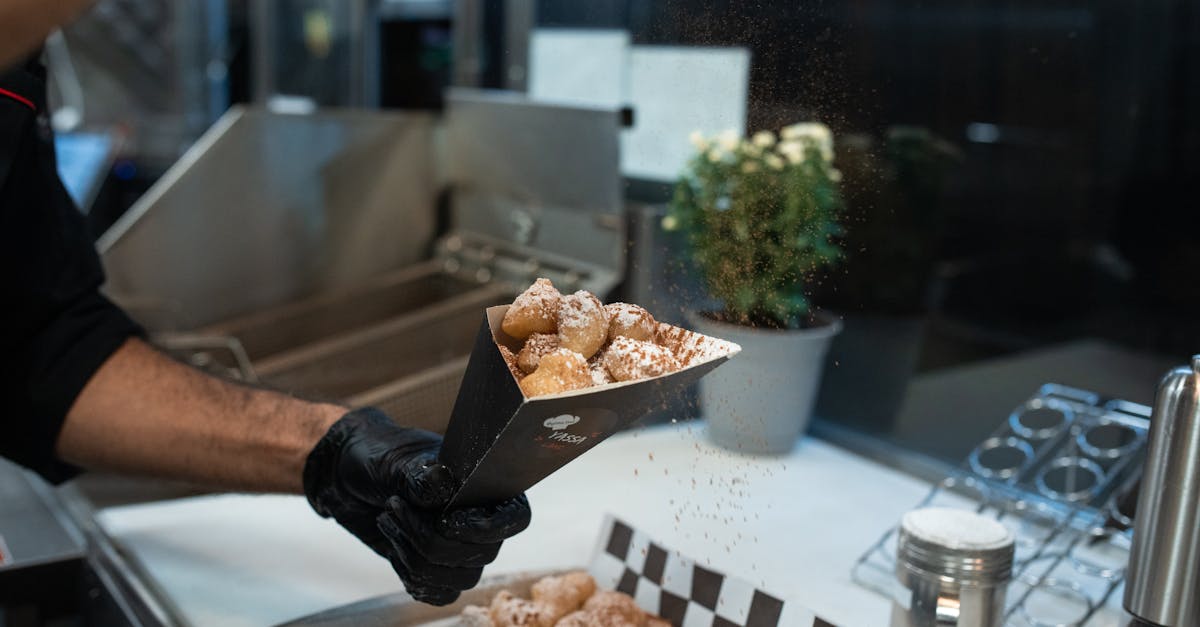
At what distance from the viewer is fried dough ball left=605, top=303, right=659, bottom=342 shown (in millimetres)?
871

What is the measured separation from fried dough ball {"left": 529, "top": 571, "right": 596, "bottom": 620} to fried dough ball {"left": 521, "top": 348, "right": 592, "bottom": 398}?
0.43 metres

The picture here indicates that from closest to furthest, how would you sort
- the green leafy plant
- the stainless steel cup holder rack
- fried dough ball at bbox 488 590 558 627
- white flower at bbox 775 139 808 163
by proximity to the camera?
the green leafy plant → white flower at bbox 775 139 808 163 → fried dough ball at bbox 488 590 558 627 → the stainless steel cup holder rack

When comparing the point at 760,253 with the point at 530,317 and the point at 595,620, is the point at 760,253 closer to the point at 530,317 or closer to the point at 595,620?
the point at 530,317

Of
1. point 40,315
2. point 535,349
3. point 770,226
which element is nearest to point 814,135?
point 770,226

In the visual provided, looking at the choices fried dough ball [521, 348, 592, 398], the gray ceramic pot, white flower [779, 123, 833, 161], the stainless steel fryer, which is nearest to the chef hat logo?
fried dough ball [521, 348, 592, 398]

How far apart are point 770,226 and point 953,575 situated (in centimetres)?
42

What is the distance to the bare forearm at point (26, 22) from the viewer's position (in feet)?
2.06

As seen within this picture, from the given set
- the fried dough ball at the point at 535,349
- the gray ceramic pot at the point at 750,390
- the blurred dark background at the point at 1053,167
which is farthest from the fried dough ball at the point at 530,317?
the blurred dark background at the point at 1053,167

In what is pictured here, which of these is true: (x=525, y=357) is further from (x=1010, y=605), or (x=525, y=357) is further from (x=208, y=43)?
(x=208, y=43)

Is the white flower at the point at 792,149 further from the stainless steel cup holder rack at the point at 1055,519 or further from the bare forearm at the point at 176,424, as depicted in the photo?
the bare forearm at the point at 176,424

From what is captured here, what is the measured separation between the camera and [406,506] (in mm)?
997

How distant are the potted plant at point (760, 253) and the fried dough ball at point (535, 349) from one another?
0.42 ft

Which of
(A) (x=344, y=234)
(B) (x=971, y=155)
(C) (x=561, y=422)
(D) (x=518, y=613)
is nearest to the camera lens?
(C) (x=561, y=422)

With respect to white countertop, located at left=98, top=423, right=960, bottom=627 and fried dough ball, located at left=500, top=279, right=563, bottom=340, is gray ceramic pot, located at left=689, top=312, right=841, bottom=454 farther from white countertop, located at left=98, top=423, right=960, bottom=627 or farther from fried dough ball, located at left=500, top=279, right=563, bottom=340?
fried dough ball, located at left=500, top=279, right=563, bottom=340
